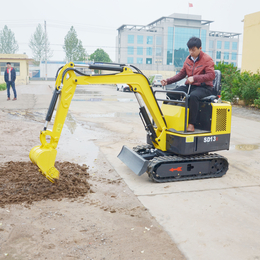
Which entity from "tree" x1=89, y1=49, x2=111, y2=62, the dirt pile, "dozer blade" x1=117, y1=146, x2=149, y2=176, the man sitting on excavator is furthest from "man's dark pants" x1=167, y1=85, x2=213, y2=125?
"tree" x1=89, y1=49, x2=111, y2=62

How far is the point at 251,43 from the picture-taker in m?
19.3

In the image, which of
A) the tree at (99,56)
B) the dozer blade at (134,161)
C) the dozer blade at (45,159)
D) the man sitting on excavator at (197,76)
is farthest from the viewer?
the tree at (99,56)

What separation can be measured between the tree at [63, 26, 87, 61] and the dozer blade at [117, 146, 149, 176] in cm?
9092

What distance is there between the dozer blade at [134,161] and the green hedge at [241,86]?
34.3 feet

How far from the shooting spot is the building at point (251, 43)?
18812 mm

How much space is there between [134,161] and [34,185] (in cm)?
177

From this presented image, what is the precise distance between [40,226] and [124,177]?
2079 mm

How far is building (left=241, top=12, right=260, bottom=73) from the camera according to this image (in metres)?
18.8

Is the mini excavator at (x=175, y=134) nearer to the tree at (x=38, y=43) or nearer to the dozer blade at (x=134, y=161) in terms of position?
the dozer blade at (x=134, y=161)

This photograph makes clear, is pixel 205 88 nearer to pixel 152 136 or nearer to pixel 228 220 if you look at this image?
pixel 152 136

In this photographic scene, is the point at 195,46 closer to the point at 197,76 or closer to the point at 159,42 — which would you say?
the point at 197,76

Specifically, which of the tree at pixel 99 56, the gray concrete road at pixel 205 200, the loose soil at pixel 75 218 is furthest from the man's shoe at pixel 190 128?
the tree at pixel 99 56

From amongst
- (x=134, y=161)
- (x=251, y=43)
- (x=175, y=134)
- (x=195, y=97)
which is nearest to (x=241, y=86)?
(x=251, y=43)

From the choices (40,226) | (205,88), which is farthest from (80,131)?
(40,226)
